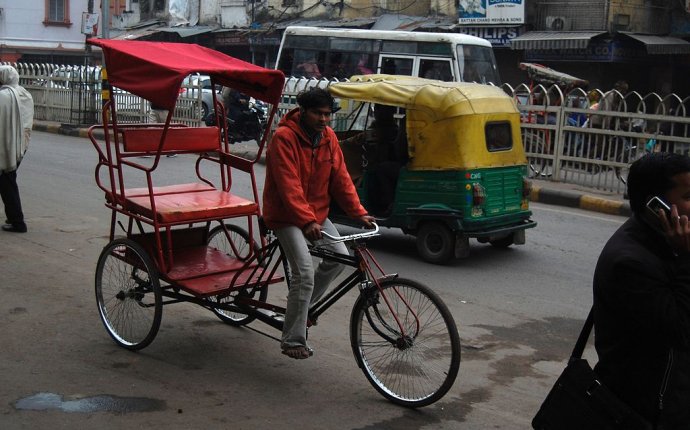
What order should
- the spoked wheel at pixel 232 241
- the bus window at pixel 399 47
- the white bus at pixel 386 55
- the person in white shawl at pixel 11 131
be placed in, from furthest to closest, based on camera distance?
the bus window at pixel 399 47 < the white bus at pixel 386 55 < the person in white shawl at pixel 11 131 < the spoked wheel at pixel 232 241

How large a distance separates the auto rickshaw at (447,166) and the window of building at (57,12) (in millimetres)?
A: 40433

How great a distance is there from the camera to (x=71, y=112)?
23.0 meters

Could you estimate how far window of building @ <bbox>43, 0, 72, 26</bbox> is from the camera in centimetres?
4569

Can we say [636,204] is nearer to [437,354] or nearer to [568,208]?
[437,354]

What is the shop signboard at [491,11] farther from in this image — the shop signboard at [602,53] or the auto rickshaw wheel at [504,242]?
the auto rickshaw wheel at [504,242]

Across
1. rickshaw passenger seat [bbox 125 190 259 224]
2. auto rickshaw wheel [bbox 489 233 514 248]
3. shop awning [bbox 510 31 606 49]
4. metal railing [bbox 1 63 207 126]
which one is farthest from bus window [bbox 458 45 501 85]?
rickshaw passenger seat [bbox 125 190 259 224]

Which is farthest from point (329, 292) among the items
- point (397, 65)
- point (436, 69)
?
point (397, 65)

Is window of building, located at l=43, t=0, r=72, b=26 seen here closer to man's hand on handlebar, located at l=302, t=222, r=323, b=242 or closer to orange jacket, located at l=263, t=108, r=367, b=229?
orange jacket, located at l=263, t=108, r=367, b=229

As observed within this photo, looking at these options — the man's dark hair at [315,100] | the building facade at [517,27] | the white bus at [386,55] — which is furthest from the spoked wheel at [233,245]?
the building facade at [517,27]

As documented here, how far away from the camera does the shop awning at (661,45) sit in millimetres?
22812

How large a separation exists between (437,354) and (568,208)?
29.6 feet

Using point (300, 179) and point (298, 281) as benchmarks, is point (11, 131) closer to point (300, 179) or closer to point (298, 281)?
point (300, 179)

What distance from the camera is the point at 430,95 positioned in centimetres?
841

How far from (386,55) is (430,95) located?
10211 millimetres
